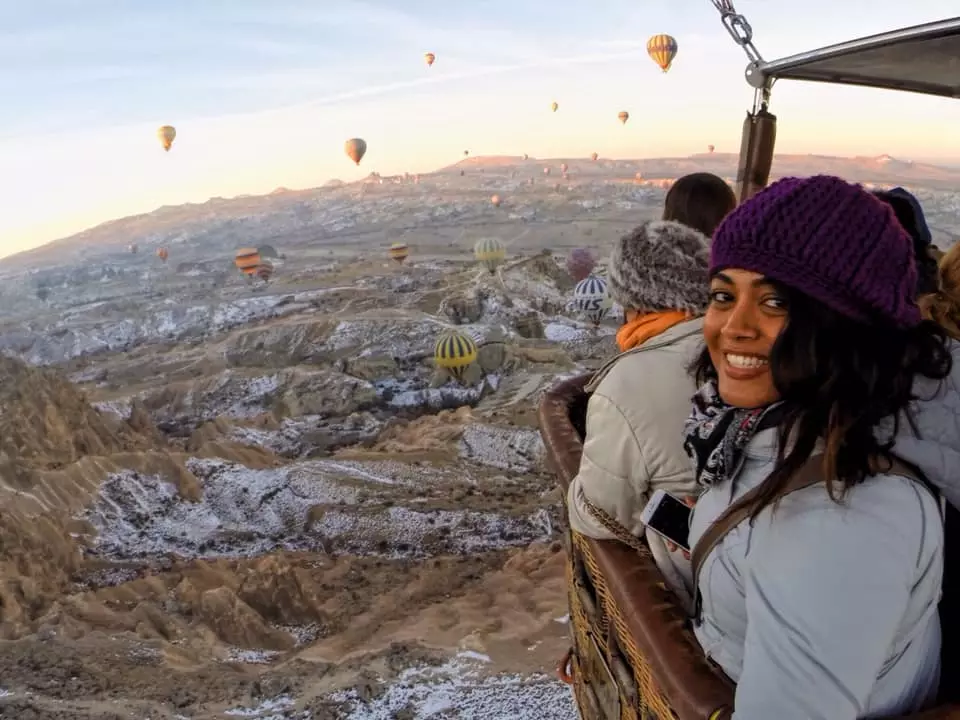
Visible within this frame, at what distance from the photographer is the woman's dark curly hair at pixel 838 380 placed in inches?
28.4

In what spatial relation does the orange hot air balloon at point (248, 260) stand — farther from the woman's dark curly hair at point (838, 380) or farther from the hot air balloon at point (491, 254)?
the woman's dark curly hair at point (838, 380)

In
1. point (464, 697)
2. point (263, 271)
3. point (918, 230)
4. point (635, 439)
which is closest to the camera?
point (918, 230)

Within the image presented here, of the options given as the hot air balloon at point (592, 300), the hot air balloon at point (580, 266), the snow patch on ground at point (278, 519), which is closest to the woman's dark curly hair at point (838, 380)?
the snow patch on ground at point (278, 519)

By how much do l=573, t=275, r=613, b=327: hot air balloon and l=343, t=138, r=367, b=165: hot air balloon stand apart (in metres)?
20.0

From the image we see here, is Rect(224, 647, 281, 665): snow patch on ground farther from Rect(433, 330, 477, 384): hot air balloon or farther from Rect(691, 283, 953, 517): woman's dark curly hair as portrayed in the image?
Rect(433, 330, 477, 384): hot air balloon

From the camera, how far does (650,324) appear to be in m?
1.38

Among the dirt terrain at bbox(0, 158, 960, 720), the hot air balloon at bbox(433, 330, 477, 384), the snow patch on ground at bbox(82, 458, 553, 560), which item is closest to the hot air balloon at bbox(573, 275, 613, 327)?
the dirt terrain at bbox(0, 158, 960, 720)

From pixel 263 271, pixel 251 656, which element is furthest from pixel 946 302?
pixel 263 271

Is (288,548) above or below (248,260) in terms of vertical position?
below

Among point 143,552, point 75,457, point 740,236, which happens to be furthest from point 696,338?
point 75,457

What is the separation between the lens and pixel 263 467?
9273 mm

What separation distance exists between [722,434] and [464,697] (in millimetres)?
3000

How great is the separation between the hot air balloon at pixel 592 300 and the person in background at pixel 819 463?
731 inches

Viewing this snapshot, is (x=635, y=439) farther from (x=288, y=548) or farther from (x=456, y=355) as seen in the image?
(x=456, y=355)
